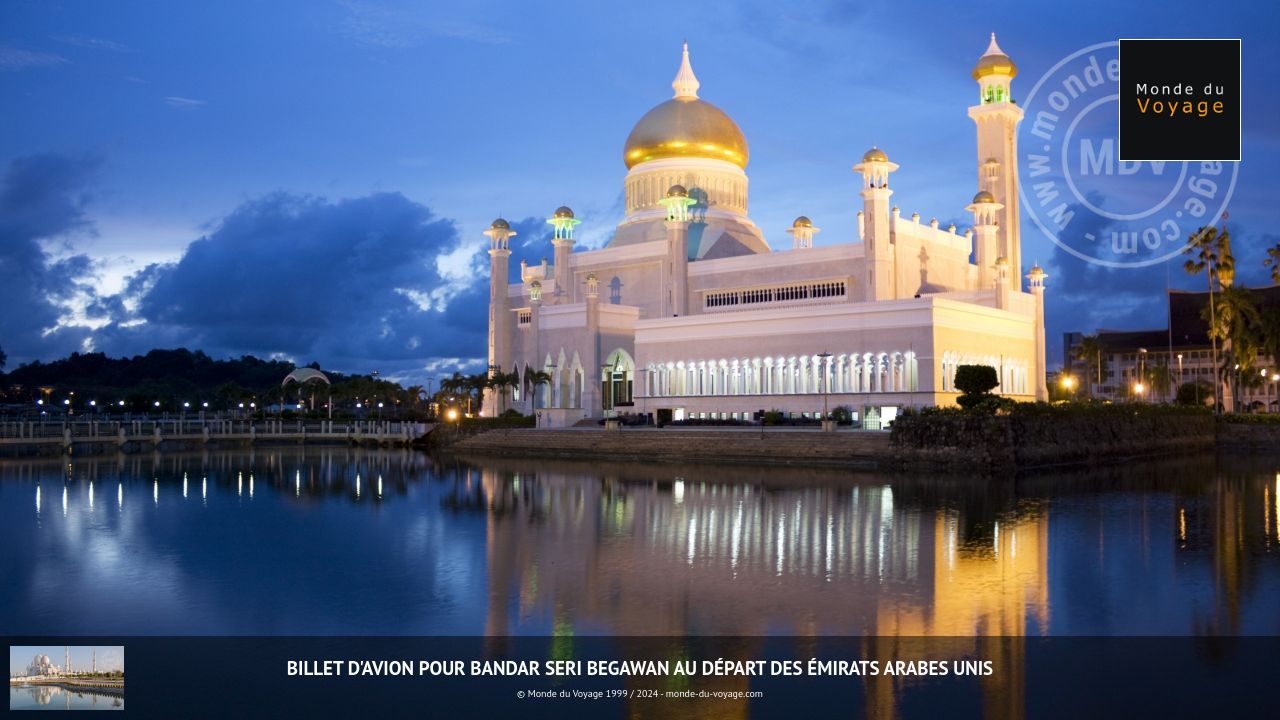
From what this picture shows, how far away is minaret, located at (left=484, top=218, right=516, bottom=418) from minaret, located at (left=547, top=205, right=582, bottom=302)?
3100mm

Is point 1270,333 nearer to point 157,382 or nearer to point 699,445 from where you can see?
point 699,445

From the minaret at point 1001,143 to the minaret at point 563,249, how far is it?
21798 mm

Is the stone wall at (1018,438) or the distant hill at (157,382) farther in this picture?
the distant hill at (157,382)

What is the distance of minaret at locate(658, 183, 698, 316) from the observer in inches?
2050

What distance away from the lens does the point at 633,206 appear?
192ft

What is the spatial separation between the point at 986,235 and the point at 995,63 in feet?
27.3

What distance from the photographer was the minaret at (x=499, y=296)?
5781 cm

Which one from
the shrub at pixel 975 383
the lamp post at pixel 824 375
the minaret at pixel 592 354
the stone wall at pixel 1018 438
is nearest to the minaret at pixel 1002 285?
the stone wall at pixel 1018 438

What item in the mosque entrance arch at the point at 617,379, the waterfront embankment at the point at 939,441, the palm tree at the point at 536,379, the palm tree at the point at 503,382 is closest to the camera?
the waterfront embankment at the point at 939,441

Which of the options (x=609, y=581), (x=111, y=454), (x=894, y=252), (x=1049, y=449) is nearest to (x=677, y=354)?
(x=894, y=252)

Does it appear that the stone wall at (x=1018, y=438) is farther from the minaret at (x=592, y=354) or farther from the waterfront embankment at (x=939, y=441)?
the minaret at (x=592, y=354)

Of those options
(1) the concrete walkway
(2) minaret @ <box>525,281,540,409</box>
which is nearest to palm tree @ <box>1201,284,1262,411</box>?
(1) the concrete walkway

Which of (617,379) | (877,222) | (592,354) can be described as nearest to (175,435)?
(592,354)

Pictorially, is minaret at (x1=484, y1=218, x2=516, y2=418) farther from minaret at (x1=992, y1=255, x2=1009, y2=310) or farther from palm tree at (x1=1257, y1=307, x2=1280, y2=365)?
palm tree at (x1=1257, y1=307, x2=1280, y2=365)
